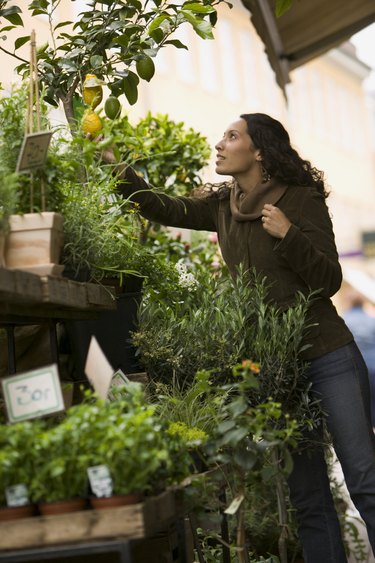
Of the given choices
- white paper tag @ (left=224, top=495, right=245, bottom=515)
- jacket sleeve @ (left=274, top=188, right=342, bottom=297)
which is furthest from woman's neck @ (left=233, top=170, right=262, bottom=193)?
white paper tag @ (left=224, top=495, right=245, bottom=515)

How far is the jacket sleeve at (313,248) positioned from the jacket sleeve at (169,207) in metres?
0.37

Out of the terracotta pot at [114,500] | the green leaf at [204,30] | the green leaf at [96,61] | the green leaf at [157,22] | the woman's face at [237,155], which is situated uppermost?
the green leaf at [157,22]

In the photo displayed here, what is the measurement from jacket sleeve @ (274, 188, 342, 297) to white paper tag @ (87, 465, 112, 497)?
113 cm

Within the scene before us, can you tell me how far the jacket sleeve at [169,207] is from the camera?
2766 millimetres

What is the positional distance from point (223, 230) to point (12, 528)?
148 cm

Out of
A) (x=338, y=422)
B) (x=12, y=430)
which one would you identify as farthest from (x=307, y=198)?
(x=12, y=430)

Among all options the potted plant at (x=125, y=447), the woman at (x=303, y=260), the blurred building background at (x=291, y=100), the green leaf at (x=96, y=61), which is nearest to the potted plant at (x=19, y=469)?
the potted plant at (x=125, y=447)

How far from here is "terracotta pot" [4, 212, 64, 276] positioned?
1.90 metres

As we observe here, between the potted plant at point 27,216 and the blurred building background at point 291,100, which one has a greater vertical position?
the blurred building background at point 291,100

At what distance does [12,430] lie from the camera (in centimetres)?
170

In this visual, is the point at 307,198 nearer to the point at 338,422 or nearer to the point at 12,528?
the point at 338,422

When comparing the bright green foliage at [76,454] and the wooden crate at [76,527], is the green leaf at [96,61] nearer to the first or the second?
the bright green foliage at [76,454]

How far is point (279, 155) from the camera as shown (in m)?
2.87

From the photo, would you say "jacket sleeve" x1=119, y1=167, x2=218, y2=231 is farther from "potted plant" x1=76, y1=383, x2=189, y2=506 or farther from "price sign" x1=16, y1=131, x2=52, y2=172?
"potted plant" x1=76, y1=383, x2=189, y2=506
